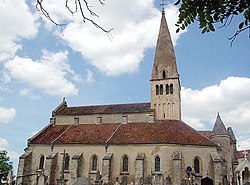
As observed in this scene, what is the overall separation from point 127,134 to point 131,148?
8.84 feet

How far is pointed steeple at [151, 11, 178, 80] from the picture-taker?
52.4 m

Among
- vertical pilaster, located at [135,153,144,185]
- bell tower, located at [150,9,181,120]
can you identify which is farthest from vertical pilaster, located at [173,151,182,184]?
bell tower, located at [150,9,181,120]

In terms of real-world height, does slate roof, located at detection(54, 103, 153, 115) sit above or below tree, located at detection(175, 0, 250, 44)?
above

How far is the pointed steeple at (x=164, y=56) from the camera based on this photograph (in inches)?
2062

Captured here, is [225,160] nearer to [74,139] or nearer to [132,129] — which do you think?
[132,129]

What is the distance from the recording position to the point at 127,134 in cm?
4309

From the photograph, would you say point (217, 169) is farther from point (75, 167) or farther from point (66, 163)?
point (66, 163)

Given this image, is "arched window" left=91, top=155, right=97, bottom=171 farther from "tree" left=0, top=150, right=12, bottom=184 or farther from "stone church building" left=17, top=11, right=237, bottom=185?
"tree" left=0, top=150, right=12, bottom=184

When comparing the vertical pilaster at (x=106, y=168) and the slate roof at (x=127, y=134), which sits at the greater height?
the slate roof at (x=127, y=134)

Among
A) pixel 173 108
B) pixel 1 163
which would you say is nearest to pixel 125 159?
pixel 173 108

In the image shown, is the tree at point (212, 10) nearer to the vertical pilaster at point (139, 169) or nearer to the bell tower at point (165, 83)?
the vertical pilaster at point (139, 169)

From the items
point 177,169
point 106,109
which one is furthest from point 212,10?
point 106,109

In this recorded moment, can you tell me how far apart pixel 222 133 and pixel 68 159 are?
2124cm

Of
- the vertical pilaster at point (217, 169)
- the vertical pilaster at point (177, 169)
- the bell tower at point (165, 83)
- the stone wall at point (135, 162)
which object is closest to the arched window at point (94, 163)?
the stone wall at point (135, 162)
